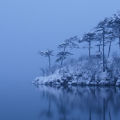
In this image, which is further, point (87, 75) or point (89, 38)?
point (89, 38)

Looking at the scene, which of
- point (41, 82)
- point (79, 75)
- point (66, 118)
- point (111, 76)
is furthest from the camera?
point (41, 82)

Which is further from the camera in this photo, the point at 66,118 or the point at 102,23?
the point at 102,23

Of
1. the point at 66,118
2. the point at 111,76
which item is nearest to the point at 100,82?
the point at 111,76

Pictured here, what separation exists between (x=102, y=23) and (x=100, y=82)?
8.02 metres

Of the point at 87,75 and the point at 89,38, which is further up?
the point at 89,38

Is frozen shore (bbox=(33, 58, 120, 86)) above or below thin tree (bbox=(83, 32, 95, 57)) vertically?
below

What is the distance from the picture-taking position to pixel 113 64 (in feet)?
127

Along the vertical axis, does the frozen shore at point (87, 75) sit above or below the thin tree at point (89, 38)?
below

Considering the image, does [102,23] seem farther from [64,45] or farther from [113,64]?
[64,45]

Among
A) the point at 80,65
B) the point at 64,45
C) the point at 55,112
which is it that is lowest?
the point at 55,112

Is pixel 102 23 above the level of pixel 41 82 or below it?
above

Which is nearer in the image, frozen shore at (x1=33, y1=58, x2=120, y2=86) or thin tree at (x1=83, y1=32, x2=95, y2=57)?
frozen shore at (x1=33, y1=58, x2=120, y2=86)

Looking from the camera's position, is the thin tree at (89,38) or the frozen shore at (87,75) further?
the thin tree at (89,38)

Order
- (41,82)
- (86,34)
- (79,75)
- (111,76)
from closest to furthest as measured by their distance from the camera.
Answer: (111,76), (79,75), (86,34), (41,82)
